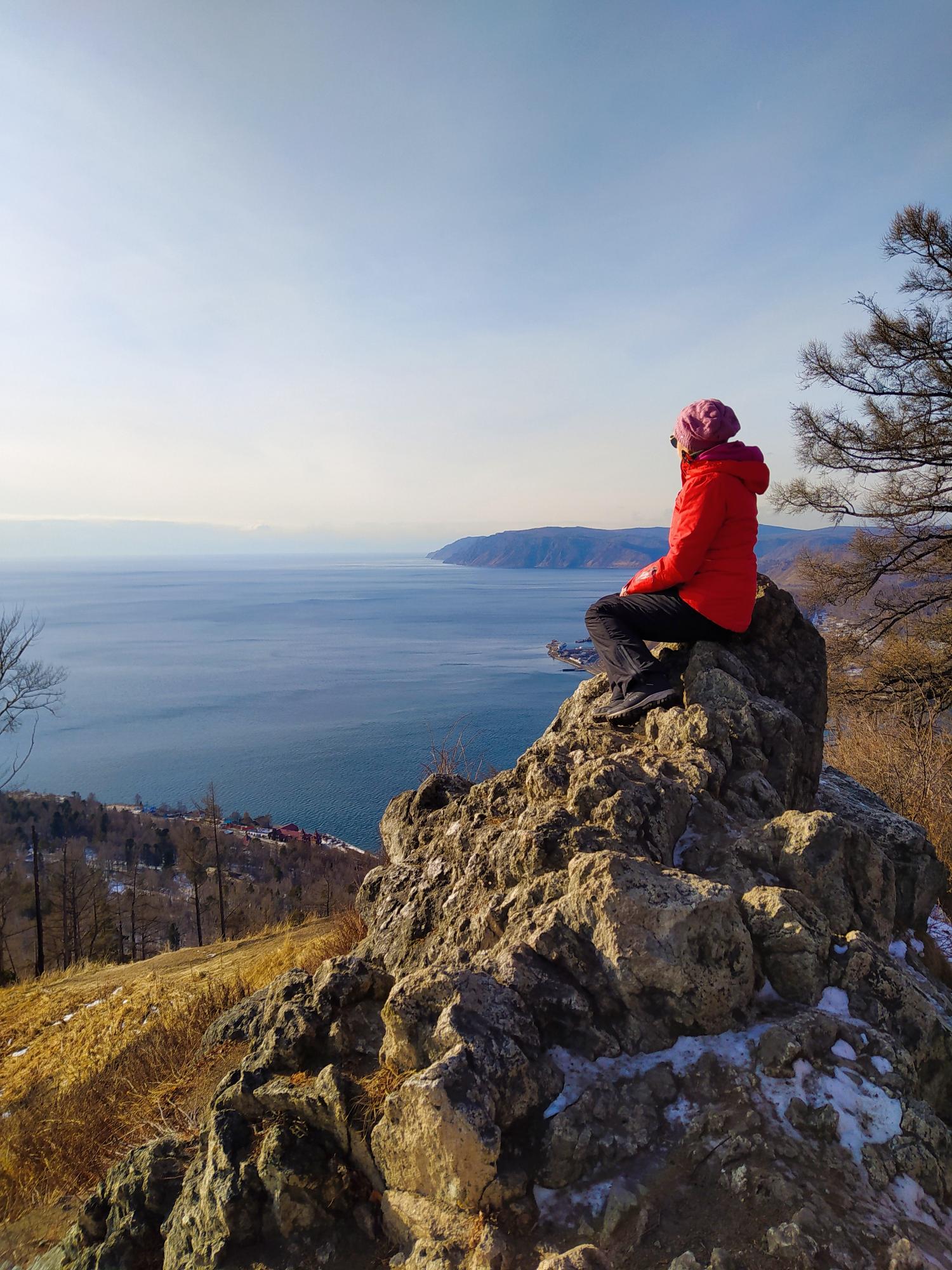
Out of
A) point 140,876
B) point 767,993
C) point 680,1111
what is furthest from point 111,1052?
point 140,876

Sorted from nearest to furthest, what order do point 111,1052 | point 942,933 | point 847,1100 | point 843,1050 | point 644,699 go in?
point 847,1100 < point 843,1050 < point 644,699 < point 942,933 < point 111,1052

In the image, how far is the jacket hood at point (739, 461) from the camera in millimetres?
4527

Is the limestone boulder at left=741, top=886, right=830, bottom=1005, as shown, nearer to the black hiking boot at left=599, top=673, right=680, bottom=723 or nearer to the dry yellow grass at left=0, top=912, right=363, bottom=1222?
the black hiking boot at left=599, top=673, right=680, bottom=723

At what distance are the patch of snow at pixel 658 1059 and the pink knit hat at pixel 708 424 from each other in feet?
11.7

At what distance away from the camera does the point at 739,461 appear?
454 cm

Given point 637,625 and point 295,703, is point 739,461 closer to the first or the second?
point 637,625

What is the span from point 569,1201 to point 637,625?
3424 mm

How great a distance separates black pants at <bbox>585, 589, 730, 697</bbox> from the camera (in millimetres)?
4887

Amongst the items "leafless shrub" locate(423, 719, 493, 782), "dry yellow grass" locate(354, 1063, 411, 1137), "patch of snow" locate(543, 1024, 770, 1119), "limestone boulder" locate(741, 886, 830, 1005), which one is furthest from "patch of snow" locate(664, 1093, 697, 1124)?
"leafless shrub" locate(423, 719, 493, 782)

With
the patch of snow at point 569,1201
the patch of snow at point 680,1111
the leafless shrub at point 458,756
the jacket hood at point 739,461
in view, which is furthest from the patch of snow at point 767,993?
the leafless shrub at point 458,756

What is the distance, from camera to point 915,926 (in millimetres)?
4750

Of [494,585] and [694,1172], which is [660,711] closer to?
[694,1172]

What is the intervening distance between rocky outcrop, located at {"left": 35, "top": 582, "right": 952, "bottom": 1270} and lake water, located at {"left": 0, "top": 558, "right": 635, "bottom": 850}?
35062 mm

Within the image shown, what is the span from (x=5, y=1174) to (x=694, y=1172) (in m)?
4.74
